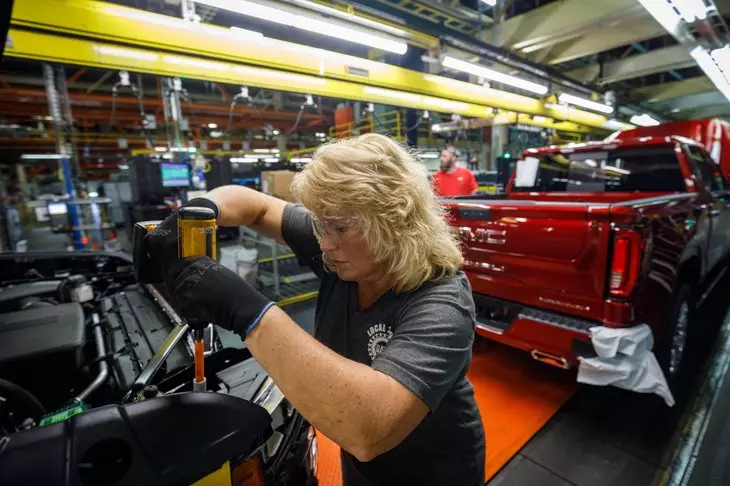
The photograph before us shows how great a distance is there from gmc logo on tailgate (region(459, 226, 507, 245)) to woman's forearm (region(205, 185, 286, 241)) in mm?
1792

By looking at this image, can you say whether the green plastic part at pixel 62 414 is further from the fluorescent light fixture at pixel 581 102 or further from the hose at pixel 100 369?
the fluorescent light fixture at pixel 581 102

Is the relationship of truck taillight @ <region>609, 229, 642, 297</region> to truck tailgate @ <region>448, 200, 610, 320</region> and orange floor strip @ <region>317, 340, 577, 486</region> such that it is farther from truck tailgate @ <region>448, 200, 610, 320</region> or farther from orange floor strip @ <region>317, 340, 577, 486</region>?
orange floor strip @ <region>317, 340, 577, 486</region>

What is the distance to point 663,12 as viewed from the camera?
4.18 metres

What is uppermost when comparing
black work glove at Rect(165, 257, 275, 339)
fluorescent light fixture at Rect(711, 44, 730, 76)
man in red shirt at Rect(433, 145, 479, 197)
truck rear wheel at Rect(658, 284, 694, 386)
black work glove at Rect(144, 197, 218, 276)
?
fluorescent light fixture at Rect(711, 44, 730, 76)

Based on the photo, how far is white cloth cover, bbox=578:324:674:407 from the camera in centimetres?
221

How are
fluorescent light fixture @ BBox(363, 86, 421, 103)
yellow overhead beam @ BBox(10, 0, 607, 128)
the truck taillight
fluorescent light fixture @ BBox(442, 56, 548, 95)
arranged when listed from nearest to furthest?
the truck taillight < yellow overhead beam @ BBox(10, 0, 607, 128) < fluorescent light fixture @ BBox(442, 56, 548, 95) < fluorescent light fixture @ BBox(363, 86, 421, 103)

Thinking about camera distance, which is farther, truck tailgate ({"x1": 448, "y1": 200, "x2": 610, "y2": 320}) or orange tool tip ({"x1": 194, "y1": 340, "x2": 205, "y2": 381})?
truck tailgate ({"x1": 448, "y1": 200, "x2": 610, "y2": 320})

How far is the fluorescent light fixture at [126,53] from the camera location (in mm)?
3200

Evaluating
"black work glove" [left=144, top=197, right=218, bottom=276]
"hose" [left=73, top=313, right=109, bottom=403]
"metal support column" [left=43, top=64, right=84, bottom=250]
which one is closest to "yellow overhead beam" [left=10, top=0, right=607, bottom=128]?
"hose" [left=73, top=313, right=109, bottom=403]

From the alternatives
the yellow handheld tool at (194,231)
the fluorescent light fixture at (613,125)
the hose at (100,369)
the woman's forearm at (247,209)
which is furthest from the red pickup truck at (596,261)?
the fluorescent light fixture at (613,125)

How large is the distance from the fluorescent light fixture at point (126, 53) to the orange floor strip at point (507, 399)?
364 centimetres

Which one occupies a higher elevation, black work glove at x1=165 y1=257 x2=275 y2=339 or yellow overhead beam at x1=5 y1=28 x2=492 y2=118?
yellow overhead beam at x1=5 y1=28 x2=492 y2=118

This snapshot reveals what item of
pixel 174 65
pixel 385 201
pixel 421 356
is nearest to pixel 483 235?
pixel 385 201

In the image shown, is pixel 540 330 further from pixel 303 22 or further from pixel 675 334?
pixel 303 22
